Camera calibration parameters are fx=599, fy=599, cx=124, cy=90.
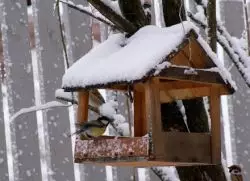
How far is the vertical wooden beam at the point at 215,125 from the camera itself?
4.82 ft

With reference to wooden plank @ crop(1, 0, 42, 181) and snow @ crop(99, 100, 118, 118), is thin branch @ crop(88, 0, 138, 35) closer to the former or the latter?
snow @ crop(99, 100, 118, 118)

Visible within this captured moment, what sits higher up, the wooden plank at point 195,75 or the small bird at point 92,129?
the wooden plank at point 195,75

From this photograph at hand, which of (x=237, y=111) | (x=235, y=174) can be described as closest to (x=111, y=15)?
(x=235, y=174)

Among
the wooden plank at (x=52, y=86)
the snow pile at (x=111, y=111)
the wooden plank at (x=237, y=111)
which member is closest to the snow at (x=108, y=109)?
the snow pile at (x=111, y=111)

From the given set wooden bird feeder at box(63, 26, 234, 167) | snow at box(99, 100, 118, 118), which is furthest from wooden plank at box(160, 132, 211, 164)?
snow at box(99, 100, 118, 118)

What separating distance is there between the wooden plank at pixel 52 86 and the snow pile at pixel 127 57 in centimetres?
83

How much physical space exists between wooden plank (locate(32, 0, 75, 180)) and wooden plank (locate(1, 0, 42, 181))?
0.14 ft

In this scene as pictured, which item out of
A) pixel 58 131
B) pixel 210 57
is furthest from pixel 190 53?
pixel 58 131

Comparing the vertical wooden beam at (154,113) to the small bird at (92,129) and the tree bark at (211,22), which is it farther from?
the tree bark at (211,22)

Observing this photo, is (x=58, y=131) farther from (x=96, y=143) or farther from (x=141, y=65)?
(x=141, y=65)

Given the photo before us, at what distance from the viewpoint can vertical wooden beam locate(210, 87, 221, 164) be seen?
57.8 inches

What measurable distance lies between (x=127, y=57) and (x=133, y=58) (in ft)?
0.09

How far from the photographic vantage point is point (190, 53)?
55.3 inches

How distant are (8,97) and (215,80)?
3.40 feet
